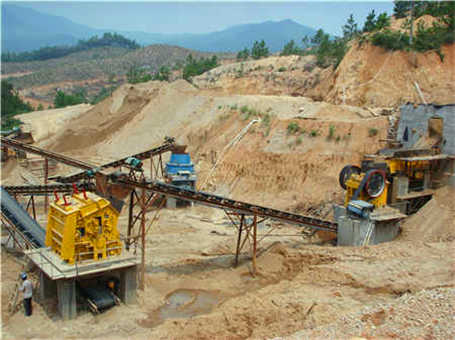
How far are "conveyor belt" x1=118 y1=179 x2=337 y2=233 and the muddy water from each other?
316cm

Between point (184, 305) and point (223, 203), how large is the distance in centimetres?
393

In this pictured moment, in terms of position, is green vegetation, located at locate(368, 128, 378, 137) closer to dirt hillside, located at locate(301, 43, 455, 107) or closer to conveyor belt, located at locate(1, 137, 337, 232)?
dirt hillside, located at locate(301, 43, 455, 107)

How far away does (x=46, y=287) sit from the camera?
14477 mm

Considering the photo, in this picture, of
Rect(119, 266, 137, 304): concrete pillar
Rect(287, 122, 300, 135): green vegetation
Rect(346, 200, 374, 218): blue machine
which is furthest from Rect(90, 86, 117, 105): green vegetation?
Rect(119, 266, 137, 304): concrete pillar

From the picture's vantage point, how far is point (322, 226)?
2014 centimetres

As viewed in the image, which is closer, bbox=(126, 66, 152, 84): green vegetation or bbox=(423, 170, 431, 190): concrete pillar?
bbox=(423, 170, 431, 190): concrete pillar

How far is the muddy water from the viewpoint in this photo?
→ 14.2 meters

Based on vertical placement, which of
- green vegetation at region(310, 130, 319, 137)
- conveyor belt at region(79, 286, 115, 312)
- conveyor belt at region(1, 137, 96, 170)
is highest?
green vegetation at region(310, 130, 319, 137)

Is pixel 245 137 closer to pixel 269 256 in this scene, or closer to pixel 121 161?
pixel 121 161

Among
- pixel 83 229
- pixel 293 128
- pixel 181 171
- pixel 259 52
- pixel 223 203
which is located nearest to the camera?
pixel 83 229

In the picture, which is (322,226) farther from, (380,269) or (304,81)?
(304,81)

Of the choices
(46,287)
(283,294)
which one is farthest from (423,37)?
(46,287)

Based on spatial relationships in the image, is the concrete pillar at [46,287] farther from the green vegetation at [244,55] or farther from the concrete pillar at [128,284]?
the green vegetation at [244,55]

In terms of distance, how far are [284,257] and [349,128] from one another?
13.2 metres
